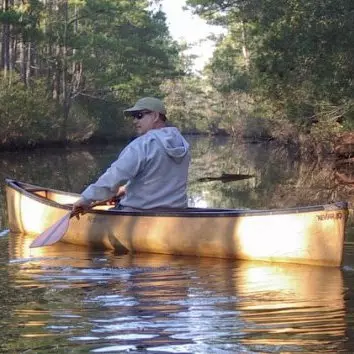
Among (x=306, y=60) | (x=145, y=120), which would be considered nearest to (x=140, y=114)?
(x=145, y=120)

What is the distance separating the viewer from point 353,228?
8438mm

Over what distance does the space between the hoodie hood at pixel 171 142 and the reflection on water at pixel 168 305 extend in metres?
0.96

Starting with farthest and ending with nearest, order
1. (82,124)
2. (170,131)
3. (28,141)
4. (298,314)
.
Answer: (82,124), (28,141), (170,131), (298,314)

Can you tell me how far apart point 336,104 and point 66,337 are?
745 inches

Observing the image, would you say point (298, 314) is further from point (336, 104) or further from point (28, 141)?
point (28, 141)

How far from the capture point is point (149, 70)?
146ft

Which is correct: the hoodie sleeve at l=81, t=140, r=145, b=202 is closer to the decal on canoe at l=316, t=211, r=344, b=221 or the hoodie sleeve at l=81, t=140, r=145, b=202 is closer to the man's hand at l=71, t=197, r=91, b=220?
the man's hand at l=71, t=197, r=91, b=220

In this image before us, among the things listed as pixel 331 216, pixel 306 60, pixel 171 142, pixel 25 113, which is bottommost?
pixel 331 216

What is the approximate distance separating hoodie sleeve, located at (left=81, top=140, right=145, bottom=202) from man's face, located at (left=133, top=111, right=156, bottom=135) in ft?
0.62

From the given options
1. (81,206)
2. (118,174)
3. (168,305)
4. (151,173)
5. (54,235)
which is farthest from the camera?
(54,235)

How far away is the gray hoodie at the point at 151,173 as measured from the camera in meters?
6.23

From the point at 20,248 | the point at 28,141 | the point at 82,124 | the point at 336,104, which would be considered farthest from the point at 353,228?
the point at 82,124

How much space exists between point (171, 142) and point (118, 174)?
1.93 feet

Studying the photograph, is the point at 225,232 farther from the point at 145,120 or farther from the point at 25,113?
the point at 25,113
